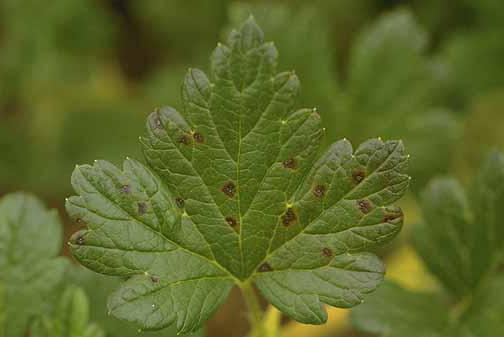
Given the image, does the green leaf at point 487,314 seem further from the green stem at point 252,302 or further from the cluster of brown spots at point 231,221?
the cluster of brown spots at point 231,221

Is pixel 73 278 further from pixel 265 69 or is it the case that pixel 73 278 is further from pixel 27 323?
pixel 265 69

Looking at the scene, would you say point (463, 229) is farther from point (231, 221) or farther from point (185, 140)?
point (185, 140)

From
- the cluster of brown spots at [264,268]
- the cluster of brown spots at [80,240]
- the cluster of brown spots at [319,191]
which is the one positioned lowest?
the cluster of brown spots at [264,268]

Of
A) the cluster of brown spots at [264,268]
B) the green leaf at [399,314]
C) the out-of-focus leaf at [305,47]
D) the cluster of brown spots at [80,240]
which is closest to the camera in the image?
the cluster of brown spots at [80,240]

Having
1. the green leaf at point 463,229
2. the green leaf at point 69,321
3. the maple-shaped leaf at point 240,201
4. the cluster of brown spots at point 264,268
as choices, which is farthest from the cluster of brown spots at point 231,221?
the green leaf at point 463,229

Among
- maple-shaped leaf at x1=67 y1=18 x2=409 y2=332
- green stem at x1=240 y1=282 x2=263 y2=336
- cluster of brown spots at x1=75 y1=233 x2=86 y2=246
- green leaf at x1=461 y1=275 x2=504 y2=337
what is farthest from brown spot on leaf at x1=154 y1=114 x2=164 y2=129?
green leaf at x1=461 y1=275 x2=504 y2=337

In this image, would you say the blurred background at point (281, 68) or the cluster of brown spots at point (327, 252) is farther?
the blurred background at point (281, 68)

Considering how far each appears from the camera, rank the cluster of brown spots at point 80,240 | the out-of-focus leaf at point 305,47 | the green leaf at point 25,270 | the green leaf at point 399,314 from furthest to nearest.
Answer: the out-of-focus leaf at point 305,47, the green leaf at point 399,314, the green leaf at point 25,270, the cluster of brown spots at point 80,240
